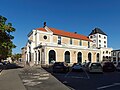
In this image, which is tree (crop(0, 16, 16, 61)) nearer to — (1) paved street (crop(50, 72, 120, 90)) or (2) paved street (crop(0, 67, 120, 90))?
(2) paved street (crop(0, 67, 120, 90))

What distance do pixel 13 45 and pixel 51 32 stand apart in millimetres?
21870

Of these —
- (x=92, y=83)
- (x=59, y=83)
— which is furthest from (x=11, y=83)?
(x=92, y=83)

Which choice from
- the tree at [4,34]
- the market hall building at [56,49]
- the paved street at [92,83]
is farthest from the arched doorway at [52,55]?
the paved street at [92,83]

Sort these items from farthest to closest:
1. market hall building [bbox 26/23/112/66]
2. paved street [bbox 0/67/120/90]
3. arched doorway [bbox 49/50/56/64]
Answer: arched doorway [bbox 49/50/56/64], market hall building [bbox 26/23/112/66], paved street [bbox 0/67/120/90]

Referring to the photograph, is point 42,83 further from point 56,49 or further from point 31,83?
point 56,49

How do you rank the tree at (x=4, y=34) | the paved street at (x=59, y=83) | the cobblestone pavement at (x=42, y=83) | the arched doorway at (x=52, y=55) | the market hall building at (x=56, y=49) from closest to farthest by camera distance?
the paved street at (x=59, y=83) < the cobblestone pavement at (x=42, y=83) < the tree at (x=4, y=34) < the market hall building at (x=56, y=49) < the arched doorway at (x=52, y=55)

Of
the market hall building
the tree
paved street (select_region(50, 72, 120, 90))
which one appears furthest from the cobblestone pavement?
the market hall building

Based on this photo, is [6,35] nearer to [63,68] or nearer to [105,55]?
[63,68]

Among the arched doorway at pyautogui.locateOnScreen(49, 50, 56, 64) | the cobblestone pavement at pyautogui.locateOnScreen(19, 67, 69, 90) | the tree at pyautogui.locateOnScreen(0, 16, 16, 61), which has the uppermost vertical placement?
the tree at pyautogui.locateOnScreen(0, 16, 16, 61)

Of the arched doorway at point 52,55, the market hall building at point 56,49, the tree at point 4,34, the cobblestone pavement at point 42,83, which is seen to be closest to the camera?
the cobblestone pavement at point 42,83

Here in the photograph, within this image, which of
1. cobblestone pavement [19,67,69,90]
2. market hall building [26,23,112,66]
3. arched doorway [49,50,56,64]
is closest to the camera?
cobblestone pavement [19,67,69,90]

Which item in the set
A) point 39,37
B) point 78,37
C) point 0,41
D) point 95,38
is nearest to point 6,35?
point 0,41

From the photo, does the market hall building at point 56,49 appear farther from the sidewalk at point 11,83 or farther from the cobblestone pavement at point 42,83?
the sidewalk at point 11,83

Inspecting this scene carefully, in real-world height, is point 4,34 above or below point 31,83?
above
